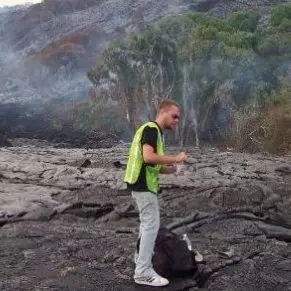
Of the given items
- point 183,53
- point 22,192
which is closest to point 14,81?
point 183,53

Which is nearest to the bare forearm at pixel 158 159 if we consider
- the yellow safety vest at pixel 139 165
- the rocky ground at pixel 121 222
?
the yellow safety vest at pixel 139 165

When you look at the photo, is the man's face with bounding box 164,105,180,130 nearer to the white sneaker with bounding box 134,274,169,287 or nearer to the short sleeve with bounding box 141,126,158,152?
the short sleeve with bounding box 141,126,158,152

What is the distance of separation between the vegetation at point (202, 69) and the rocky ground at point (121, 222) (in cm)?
976

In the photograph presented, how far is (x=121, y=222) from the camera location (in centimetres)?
815

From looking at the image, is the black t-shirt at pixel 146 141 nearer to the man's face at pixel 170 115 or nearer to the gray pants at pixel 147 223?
the gray pants at pixel 147 223

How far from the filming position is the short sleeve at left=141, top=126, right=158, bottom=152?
4824 mm

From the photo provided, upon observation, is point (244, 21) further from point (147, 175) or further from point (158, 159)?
point (158, 159)

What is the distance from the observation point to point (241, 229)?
760 centimetres

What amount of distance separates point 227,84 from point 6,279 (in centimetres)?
1820

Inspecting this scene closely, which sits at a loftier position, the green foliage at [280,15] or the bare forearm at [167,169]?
the green foliage at [280,15]

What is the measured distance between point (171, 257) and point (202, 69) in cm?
1879

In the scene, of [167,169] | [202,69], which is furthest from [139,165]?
[202,69]

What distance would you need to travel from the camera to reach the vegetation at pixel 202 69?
22.6m

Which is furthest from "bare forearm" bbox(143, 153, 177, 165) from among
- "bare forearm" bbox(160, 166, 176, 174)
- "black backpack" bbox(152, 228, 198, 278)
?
"black backpack" bbox(152, 228, 198, 278)
